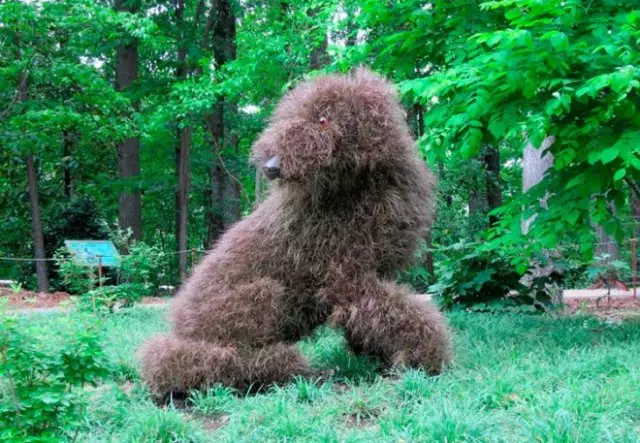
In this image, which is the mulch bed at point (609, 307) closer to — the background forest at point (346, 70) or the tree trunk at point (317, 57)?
the background forest at point (346, 70)

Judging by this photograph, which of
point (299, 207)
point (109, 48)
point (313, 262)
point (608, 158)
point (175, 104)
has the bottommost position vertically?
point (313, 262)

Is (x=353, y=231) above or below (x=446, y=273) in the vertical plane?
above

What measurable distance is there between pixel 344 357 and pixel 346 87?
5.49 ft

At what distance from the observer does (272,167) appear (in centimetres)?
326

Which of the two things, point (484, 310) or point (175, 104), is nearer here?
point (484, 310)

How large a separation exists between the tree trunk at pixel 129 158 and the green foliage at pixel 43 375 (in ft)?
35.5

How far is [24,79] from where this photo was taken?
32.6ft

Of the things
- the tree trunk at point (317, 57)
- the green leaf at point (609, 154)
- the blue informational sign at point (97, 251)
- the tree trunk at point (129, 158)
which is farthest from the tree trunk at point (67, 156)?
the green leaf at point (609, 154)

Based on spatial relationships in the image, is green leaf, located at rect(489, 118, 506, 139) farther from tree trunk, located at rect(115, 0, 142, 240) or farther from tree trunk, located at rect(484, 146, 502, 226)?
tree trunk, located at rect(115, 0, 142, 240)

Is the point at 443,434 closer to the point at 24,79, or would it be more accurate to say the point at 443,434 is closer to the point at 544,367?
the point at 544,367

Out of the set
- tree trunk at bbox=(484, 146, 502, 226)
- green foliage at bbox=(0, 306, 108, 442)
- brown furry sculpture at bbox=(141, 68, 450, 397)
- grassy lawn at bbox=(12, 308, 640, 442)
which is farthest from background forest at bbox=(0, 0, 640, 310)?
green foliage at bbox=(0, 306, 108, 442)

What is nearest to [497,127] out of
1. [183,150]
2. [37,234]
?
[183,150]

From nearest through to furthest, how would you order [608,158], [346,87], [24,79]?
[608,158] < [346,87] < [24,79]

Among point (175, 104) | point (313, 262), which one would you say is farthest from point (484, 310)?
point (175, 104)
